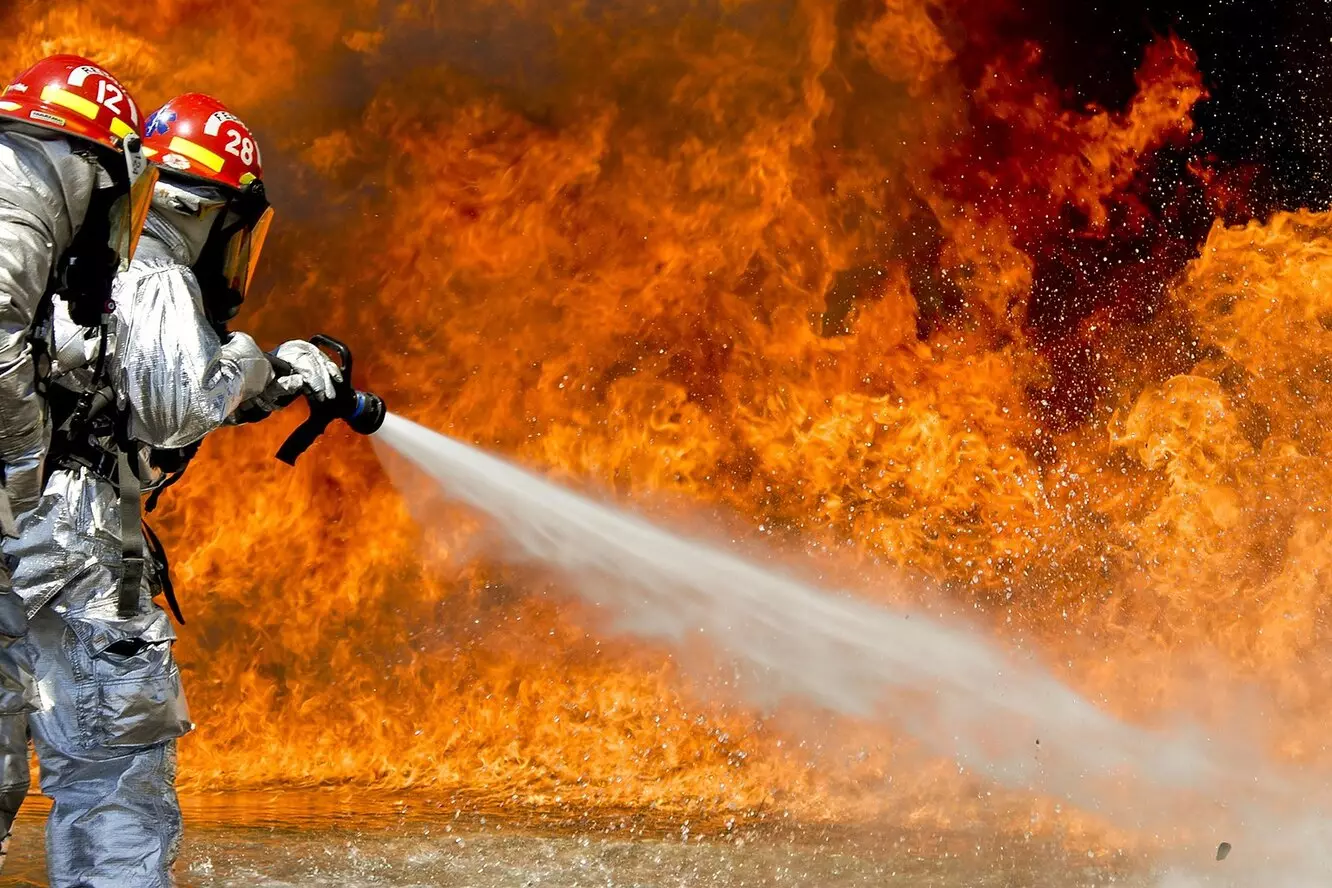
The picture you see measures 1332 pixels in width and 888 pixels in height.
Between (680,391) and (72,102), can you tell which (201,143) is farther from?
(680,391)

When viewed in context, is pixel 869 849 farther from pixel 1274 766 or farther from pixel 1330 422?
pixel 1330 422

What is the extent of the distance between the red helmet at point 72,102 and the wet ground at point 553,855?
3.03 metres

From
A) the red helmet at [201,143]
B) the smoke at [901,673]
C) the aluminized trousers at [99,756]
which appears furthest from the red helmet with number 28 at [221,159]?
the smoke at [901,673]

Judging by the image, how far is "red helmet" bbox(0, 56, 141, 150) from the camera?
285cm

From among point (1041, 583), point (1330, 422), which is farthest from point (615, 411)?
point (1330, 422)

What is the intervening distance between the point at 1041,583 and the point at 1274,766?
1.98 metres

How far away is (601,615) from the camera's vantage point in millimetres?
8312

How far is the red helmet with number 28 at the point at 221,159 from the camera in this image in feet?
11.6

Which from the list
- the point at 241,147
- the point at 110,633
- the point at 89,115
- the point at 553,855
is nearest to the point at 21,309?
the point at 89,115

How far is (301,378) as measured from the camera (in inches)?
139

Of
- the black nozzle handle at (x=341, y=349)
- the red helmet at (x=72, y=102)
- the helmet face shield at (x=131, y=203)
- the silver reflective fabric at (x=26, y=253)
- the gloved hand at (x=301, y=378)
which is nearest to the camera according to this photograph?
the silver reflective fabric at (x=26, y=253)

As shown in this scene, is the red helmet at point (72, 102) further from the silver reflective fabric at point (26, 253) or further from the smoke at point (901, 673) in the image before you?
the smoke at point (901, 673)

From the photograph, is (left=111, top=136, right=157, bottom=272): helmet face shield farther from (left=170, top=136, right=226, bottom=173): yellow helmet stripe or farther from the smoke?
the smoke

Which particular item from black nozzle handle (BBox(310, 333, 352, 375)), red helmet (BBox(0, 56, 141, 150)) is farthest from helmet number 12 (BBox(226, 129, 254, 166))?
black nozzle handle (BBox(310, 333, 352, 375))
